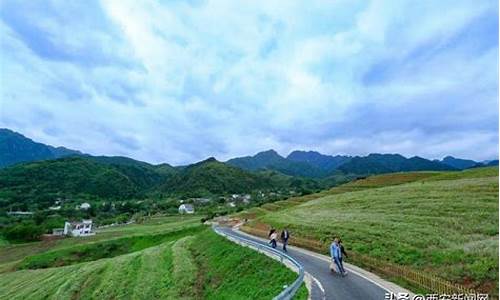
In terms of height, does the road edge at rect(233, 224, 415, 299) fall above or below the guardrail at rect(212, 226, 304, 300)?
below

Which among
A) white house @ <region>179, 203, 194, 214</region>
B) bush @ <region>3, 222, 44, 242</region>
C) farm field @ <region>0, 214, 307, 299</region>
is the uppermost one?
white house @ <region>179, 203, 194, 214</region>

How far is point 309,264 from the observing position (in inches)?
1193

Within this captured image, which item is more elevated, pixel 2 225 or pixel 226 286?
pixel 2 225

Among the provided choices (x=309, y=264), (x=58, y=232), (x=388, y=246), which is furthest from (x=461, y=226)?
(x=58, y=232)

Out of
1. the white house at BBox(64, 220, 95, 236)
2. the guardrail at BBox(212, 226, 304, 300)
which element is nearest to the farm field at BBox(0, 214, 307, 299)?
the guardrail at BBox(212, 226, 304, 300)

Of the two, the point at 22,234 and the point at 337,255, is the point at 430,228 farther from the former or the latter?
the point at 22,234

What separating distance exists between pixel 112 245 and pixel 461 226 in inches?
2497

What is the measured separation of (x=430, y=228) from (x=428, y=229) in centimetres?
46

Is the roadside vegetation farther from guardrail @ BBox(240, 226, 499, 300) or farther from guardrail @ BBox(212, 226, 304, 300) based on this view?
guardrail @ BBox(212, 226, 304, 300)

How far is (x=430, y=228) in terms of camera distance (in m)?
34.5

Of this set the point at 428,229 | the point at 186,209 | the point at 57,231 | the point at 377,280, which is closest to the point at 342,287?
the point at 377,280

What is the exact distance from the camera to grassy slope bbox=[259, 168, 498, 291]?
74.0 ft

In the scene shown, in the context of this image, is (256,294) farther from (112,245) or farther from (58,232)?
(58,232)

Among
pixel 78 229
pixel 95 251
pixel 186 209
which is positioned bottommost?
pixel 95 251
